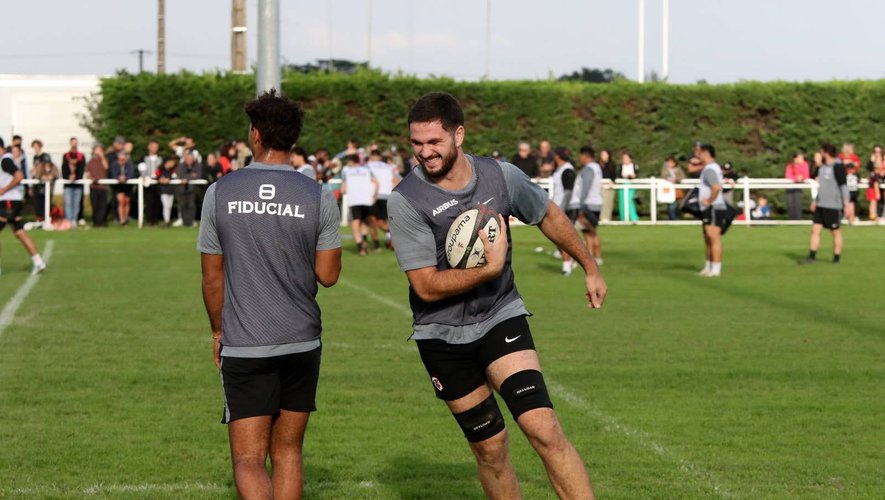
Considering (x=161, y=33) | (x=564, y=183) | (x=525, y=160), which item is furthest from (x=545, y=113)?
(x=161, y=33)

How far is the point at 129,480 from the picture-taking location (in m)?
7.82

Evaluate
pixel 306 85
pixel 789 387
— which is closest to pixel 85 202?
pixel 306 85

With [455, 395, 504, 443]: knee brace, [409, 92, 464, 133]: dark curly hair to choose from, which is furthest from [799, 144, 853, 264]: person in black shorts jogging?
[409, 92, 464, 133]: dark curly hair

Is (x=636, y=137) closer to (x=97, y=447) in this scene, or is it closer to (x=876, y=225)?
(x=876, y=225)

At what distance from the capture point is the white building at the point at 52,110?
42250 mm

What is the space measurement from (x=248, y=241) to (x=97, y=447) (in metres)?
3.36

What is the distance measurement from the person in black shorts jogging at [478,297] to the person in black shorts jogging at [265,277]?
1.39ft

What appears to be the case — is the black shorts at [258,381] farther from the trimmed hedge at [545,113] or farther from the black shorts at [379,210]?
the trimmed hedge at [545,113]

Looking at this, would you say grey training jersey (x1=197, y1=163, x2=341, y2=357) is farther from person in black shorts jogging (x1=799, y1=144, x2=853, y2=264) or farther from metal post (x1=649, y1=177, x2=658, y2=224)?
metal post (x1=649, y1=177, x2=658, y2=224)

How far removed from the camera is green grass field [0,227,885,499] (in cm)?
789

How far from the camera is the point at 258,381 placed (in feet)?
19.5

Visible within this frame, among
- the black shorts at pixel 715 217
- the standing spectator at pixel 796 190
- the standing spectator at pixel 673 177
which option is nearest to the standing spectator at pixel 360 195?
the black shorts at pixel 715 217

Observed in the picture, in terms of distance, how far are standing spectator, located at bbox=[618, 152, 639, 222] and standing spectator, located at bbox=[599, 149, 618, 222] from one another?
27 cm

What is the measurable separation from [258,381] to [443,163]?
48.5 inches
